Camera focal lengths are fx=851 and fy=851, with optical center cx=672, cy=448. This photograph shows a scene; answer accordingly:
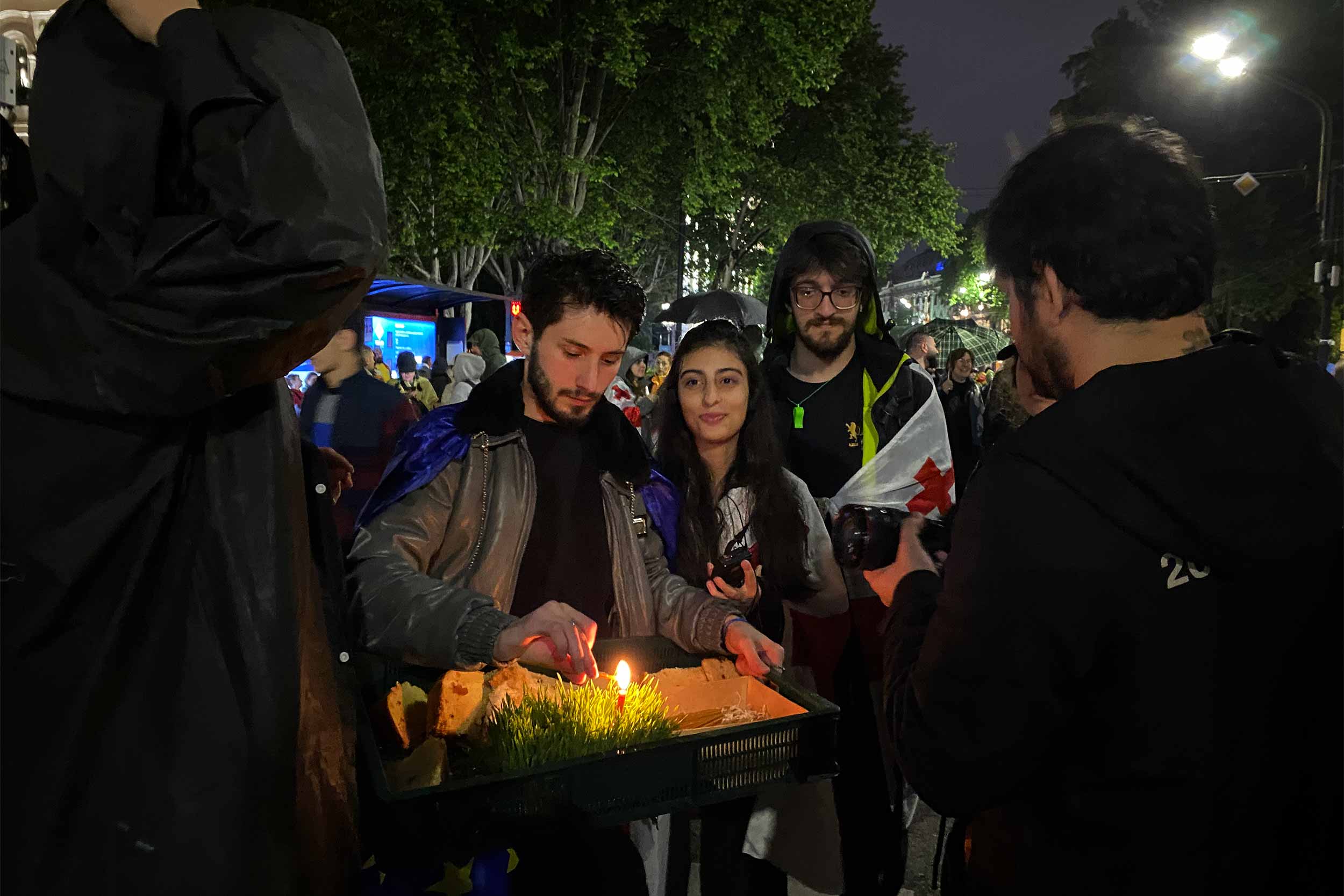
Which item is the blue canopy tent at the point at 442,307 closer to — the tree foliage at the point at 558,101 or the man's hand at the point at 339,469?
the tree foliage at the point at 558,101

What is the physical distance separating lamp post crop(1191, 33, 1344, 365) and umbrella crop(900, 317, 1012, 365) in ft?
19.9

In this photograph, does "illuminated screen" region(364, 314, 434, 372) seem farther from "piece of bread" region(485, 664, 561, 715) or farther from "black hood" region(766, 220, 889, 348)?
"piece of bread" region(485, 664, 561, 715)

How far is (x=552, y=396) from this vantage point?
2662 mm

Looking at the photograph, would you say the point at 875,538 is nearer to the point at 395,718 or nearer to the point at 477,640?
the point at 477,640

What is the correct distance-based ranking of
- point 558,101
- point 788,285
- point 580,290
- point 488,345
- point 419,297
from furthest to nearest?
Answer: point 419,297, point 558,101, point 488,345, point 788,285, point 580,290

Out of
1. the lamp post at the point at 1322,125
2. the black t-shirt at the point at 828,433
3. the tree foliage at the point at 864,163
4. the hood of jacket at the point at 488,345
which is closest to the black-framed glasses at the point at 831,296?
the black t-shirt at the point at 828,433

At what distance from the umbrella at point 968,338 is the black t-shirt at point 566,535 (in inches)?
657

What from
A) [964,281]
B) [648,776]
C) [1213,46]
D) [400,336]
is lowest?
[648,776]

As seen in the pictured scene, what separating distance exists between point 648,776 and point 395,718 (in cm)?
57

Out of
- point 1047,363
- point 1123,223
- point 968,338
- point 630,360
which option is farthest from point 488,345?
point 968,338

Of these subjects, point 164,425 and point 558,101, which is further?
point 558,101

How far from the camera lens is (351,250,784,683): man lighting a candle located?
2414 mm

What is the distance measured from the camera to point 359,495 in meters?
5.50

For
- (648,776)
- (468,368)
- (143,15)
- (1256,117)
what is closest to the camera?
(143,15)
